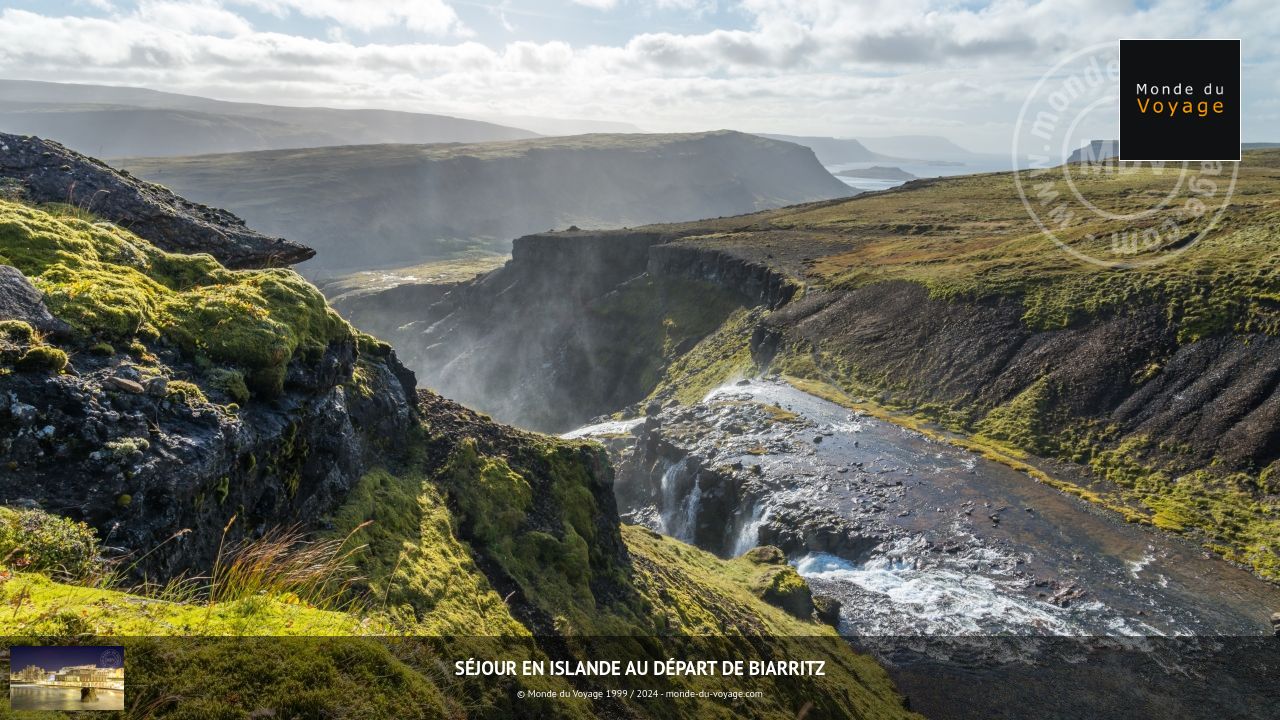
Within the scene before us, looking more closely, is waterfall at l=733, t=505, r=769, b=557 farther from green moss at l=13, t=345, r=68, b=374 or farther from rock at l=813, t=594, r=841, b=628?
green moss at l=13, t=345, r=68, b=374

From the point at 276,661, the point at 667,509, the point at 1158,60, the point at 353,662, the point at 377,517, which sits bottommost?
the point at 667,509

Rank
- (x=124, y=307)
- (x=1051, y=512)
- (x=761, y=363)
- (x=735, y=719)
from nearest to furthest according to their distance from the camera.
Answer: (x=124, y=307) < (x=735, y=719) < (x=1051, y=512) < (x=761, y=363)

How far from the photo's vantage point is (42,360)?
6539 mm

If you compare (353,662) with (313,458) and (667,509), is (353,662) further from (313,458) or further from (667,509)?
(667,509)

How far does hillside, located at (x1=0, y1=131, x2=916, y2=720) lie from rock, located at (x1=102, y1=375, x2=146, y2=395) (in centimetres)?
2

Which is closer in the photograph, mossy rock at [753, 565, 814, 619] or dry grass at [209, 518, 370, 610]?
dry grass at [209, 518, 370, 610]

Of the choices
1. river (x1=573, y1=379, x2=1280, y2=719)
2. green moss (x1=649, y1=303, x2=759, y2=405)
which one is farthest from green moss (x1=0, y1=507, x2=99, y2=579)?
green moss (x1=649, y1=303, x2=759, y2=405)

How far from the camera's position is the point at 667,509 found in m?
40.7

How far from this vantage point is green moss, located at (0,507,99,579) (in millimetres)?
5133

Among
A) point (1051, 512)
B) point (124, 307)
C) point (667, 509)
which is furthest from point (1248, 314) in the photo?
point (124, 307)

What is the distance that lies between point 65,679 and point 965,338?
5182 centimetres

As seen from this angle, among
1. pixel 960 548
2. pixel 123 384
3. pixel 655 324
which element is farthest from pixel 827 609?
pixel 655 324

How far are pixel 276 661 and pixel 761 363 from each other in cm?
5323

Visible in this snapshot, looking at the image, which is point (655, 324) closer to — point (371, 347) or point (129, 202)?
point (371, 347)
